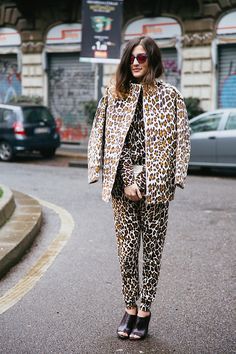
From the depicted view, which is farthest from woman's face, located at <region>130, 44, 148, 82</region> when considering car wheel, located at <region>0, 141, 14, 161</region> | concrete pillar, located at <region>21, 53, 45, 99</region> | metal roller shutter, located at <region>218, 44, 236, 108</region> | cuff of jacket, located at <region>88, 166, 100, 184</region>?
concrete pillar, located at <region>21, 53, 45, 99</region>

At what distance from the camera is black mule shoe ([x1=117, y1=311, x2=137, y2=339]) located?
386 centimetres

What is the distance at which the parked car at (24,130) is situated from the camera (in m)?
16.5

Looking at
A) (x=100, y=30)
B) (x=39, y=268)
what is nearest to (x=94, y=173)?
(x=39, y=268)

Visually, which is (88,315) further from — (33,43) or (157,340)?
(33,43)

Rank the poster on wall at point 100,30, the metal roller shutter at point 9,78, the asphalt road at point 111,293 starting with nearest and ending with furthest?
1. the asphalt road at point 111,293
2. the poster on wall at point 100,30
3. the metal roller shutter at point 9,78

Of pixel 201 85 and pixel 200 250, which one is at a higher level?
pixel 201 85

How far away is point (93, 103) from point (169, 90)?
16010 mm

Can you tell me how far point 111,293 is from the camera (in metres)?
4.81

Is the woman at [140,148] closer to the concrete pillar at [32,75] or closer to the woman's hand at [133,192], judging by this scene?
the woman's hand at [133,192]

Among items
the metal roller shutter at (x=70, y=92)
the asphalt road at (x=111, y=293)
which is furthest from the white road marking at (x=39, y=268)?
the metal roller shutter at (x=70, y=92)

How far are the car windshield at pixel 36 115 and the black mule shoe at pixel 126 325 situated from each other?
42.8 feet

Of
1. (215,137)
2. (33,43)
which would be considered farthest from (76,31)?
(215,137)

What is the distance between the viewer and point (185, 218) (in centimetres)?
820

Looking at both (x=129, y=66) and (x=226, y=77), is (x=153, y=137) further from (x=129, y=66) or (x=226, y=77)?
(x=226, y=77)
